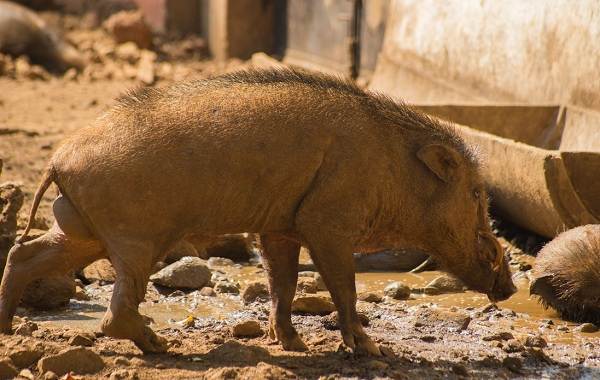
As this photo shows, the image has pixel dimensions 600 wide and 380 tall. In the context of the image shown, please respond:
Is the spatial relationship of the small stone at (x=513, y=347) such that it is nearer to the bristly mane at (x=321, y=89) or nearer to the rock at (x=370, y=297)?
the bristly mane at (x=321, y=89)

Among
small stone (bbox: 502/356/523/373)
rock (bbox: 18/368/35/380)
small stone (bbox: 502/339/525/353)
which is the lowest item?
small stone (bbox: 502/339/525/353)

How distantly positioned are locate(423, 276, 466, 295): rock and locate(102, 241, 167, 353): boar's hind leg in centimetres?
228

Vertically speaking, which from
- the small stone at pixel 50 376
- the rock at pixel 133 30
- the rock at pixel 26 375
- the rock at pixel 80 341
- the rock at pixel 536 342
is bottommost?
the rock at pixel 133 30

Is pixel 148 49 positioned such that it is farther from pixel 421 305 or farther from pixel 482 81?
pixel 421 305

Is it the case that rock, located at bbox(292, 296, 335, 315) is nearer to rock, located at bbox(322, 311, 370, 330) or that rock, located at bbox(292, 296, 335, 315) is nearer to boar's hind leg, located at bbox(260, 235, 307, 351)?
rock, located at bbox(322, 311, 370, 330)

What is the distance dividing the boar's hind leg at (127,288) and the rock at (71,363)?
0.17 meters

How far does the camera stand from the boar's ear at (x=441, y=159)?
5488 millimetres

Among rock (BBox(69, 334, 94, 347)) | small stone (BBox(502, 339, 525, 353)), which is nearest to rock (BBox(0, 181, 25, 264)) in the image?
rock (BBox(69, 334, 94, 347))

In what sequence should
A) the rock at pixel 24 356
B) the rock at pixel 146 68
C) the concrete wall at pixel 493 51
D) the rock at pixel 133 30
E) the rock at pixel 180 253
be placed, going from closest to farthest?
the rock at pixel 24 356, the rock at pixel 180 253, the concrete wall at pixel 493 51, the rock at pixel 146 68, the rock at pixel 133 30

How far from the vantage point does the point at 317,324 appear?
19.7 ft

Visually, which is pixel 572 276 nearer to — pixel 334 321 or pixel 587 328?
pixel 587 328

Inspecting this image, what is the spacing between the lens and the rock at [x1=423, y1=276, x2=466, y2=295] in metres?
6.83

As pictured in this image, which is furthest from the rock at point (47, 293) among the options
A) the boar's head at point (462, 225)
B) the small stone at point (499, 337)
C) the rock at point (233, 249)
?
the small stone at point (499, 337)

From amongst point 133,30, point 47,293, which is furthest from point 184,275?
point 133,30
